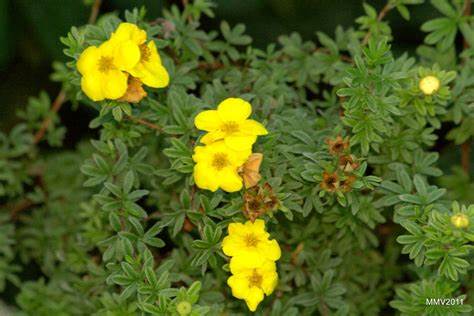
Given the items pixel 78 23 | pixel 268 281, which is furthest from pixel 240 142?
pixel 78 23

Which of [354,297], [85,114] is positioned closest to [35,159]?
[85,114]

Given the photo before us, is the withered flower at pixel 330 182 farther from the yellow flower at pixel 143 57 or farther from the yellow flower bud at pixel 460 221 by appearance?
the yellow flower at pixel 143 57

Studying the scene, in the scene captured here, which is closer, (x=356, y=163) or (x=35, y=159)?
(x=356, y=163)

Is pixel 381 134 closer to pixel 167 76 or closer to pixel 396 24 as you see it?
pixel 167 76

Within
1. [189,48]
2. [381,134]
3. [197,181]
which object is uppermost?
[189,48]

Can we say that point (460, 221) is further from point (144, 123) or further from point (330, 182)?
point (144, 123)

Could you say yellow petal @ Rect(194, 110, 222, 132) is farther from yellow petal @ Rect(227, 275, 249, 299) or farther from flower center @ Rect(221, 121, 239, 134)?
yellow petal @ Rect(227, 275, 249, 299)

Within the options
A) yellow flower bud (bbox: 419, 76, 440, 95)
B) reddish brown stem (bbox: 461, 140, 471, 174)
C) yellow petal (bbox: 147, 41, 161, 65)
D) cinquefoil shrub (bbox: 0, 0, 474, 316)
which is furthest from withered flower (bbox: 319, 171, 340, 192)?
reddish brown stem (bbox: 461, 140, 471, 174)
